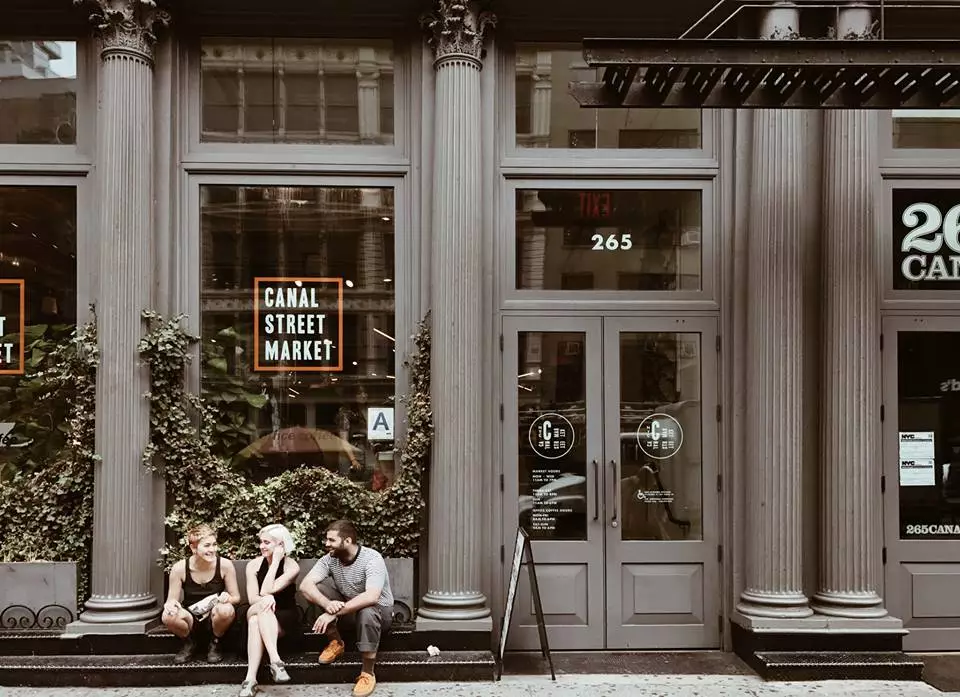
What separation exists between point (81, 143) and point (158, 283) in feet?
4.72

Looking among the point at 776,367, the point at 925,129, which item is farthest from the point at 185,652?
the point at 925,129

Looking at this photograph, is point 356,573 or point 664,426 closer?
point 356,573

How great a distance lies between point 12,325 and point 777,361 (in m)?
6.67

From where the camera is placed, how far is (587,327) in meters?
7.29

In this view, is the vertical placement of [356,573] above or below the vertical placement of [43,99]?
below

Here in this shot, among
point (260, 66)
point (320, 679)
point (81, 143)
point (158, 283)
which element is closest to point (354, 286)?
point (158, 283)

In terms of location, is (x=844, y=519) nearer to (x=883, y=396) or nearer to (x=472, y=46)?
(x=883, y=396)

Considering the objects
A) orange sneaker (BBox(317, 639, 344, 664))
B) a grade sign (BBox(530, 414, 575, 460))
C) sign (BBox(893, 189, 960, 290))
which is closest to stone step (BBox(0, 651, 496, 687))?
orange sneaker (BBox(317, 639, 344, 664))

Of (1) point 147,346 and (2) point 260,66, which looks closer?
(1) point 147,346

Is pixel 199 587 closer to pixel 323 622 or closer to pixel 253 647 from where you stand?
pixel 253 647

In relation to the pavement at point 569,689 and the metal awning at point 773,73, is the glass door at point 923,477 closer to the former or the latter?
the pavement at point 569,689

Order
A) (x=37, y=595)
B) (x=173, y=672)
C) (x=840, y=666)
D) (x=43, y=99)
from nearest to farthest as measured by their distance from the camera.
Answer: (x=173, y=672) < (x=840, y=666) < (x=37, y=595) < (x=43, y=99)

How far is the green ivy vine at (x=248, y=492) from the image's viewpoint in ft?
22.6

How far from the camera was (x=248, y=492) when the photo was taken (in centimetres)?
696
